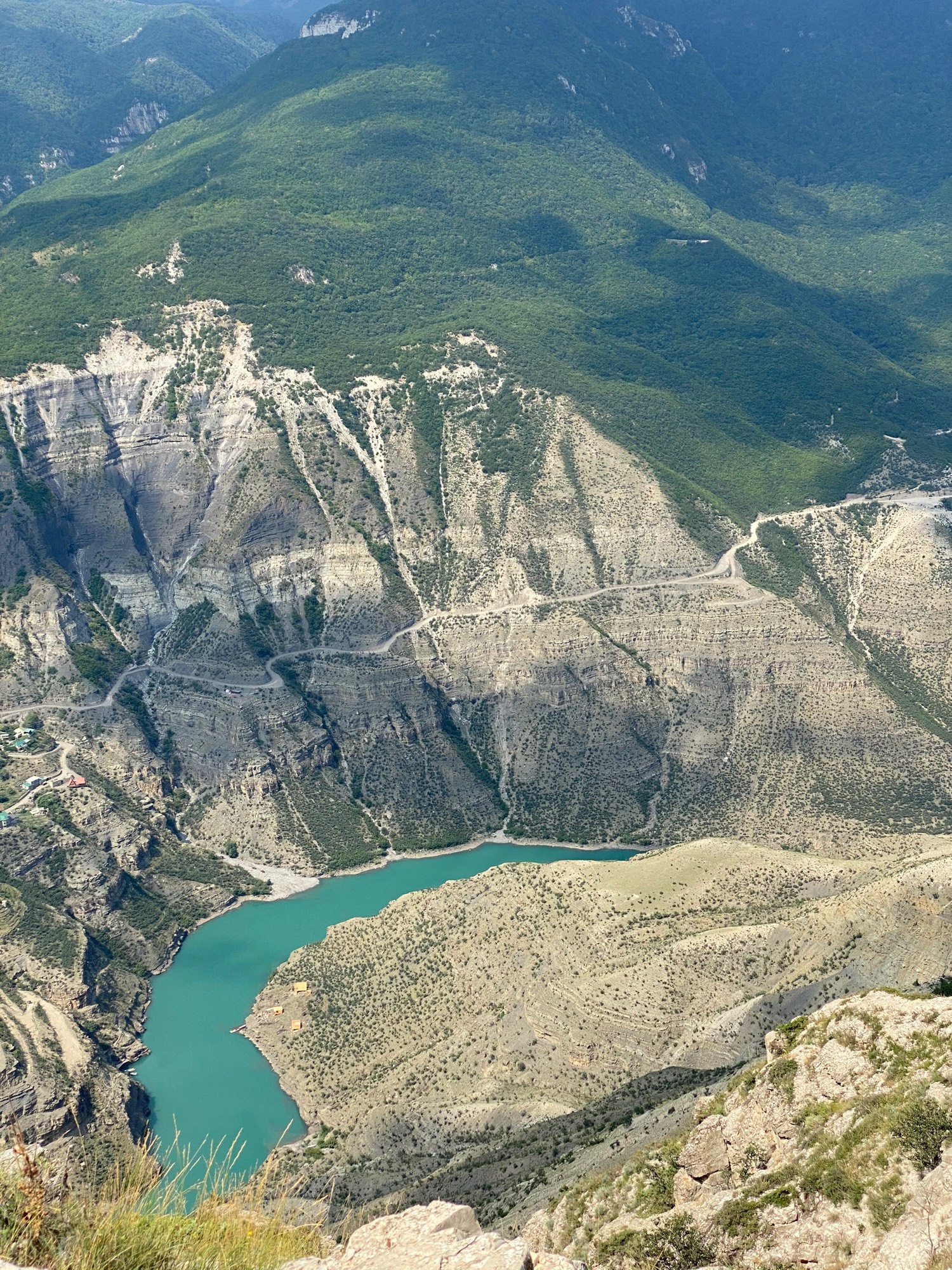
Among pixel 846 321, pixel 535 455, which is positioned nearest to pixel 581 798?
pixel 535 455

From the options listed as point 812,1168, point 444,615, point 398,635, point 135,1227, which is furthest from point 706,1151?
point 444,615

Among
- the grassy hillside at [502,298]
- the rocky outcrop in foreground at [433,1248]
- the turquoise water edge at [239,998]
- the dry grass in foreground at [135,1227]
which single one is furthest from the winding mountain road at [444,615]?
the dry grass in foreground at [135,1227]

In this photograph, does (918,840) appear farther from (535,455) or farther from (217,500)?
(217,500)

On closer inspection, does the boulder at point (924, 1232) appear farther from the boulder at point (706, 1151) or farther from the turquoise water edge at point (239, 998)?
the turquoise water edge at point (239, 998)

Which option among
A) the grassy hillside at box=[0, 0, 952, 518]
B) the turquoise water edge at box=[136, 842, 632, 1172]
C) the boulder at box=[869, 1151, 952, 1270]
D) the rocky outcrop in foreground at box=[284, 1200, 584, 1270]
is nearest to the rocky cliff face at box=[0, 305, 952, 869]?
the turquoise water edge at box=[136, 842, 632, 1172]

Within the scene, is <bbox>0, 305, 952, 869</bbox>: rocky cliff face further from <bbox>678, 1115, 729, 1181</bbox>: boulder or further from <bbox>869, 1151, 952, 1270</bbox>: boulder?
<bbox>869, 1151, 952, 1270</bbox>: boulder

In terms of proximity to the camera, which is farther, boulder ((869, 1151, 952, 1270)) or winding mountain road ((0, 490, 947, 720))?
winding mountain road ((0, 490, 947, 720))

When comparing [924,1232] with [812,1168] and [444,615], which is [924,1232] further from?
[444,615]
